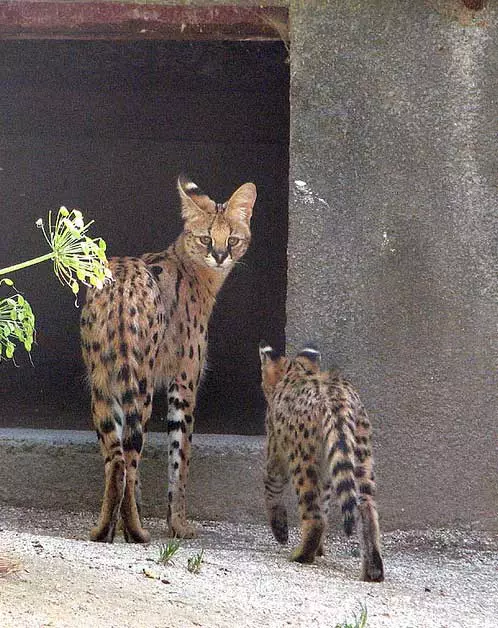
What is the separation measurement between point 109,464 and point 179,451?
0.64 metres

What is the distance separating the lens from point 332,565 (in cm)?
585

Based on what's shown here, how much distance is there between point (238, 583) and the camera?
200 inches

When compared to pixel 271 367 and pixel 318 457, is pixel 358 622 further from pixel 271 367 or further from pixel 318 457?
pixel 271 367

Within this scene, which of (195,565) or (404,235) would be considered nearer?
(195,565)

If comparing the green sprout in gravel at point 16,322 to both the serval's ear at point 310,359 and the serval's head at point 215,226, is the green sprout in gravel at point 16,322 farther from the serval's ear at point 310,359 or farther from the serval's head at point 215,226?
the serval's head at point 215,226

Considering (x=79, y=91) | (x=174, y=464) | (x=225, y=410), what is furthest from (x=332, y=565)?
(x=79, y=91)

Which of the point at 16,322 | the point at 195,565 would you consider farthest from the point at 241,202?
the point at 16,322

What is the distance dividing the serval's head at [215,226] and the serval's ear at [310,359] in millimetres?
880

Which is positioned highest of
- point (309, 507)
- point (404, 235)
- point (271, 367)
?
point (404, 235)

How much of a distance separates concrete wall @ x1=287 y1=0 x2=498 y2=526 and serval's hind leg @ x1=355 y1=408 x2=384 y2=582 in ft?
2.54

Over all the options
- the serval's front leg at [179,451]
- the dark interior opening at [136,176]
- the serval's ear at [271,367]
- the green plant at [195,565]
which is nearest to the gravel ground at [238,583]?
the green plant at [195,565]

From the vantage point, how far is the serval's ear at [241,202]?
6.97m

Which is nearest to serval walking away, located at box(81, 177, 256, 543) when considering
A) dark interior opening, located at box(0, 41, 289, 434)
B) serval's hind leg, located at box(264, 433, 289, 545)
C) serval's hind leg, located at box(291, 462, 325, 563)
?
serval's hind leg, located at box(264, 433, 289, 545)

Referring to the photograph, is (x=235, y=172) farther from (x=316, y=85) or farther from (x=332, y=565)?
(x=332, y=565)
